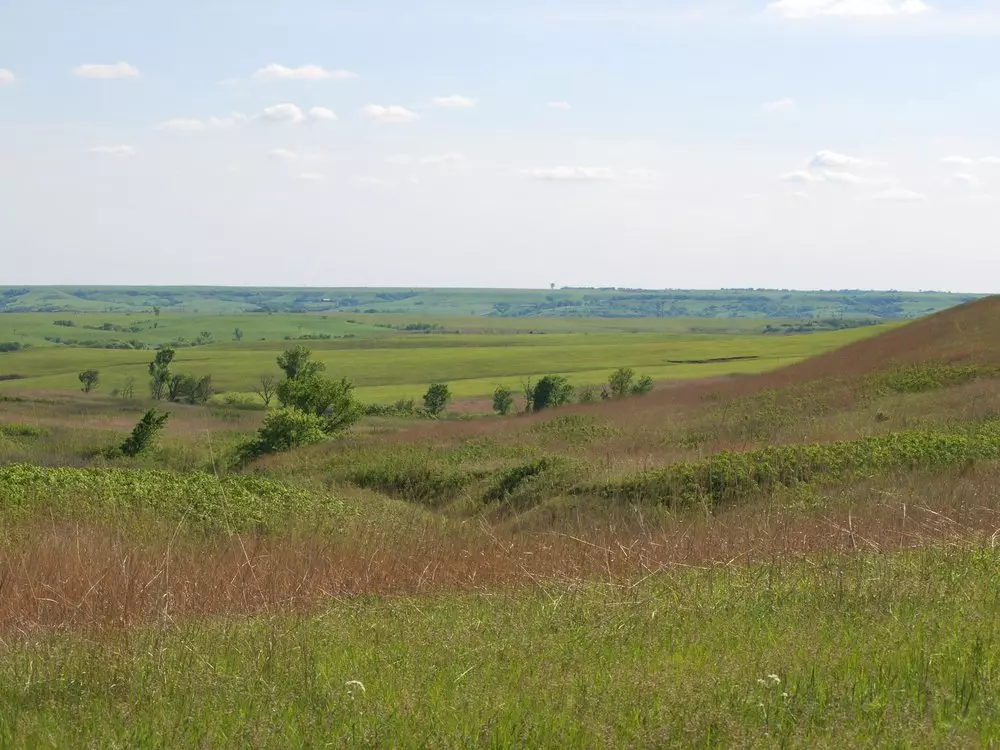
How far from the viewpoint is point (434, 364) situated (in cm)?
15000

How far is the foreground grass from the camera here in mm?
4906

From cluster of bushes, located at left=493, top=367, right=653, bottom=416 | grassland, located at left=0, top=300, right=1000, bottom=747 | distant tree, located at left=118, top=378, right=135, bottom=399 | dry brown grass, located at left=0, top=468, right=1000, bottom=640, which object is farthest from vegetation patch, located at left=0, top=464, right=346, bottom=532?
distant tree, located at left=118, top=378, right=135, bottom=399

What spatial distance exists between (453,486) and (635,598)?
69.5 feet

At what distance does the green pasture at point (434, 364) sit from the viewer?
117438 millimetres

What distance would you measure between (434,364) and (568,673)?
144590 millimetres

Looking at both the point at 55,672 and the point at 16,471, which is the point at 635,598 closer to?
the point at 55,672

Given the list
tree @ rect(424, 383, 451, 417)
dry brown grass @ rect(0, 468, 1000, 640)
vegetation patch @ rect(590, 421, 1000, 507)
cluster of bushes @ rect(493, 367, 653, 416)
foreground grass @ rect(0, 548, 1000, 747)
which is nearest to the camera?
foreground grass @ rect(0, 548, 1000, 747)

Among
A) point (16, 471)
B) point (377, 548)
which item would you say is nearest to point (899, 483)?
point (377, 548)

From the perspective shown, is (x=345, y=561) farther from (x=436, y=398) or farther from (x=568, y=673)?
(x=436, y=398)

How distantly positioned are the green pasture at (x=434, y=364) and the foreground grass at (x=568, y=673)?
9453cm

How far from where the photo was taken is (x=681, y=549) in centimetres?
1031

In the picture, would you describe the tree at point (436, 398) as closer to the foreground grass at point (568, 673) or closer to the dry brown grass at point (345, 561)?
the dry brown grass at point (345, 561)

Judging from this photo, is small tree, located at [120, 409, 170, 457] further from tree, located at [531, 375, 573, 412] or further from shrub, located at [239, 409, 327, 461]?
tree, located at [531, 375, 573, 412]

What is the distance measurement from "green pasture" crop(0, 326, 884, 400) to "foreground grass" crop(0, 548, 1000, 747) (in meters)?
94.5
